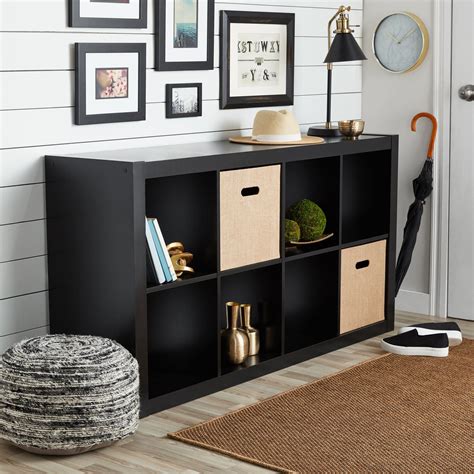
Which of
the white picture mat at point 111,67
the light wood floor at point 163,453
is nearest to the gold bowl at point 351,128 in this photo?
the white picture mat at point 111,67

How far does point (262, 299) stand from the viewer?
13.0ft

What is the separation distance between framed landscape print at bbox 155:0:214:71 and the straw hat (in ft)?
1.07

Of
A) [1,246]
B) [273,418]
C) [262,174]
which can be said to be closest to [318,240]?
[262,174]

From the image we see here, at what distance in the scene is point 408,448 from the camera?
9.58 ft

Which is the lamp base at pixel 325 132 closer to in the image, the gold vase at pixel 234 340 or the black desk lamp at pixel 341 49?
the black desk lamp at pixel 341 49

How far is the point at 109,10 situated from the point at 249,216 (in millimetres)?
899

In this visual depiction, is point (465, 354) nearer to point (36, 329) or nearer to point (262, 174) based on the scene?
point (262, 174)

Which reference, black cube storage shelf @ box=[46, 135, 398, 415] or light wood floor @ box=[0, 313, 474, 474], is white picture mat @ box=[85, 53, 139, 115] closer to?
black cube storage shelf @ box=[46, 135, 398, 415]

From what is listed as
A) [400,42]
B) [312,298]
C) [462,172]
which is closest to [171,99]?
[312,298]

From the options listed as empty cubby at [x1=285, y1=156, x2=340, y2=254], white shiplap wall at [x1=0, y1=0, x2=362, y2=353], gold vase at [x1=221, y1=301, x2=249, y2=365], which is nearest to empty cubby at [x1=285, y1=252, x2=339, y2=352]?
empty cubby at [x1=285, y1=156, x2=340, y2=254]

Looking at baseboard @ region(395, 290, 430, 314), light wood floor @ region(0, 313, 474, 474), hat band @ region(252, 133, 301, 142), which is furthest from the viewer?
baseboard @ region(395, 290, 430, 314)

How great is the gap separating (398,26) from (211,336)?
6.32ft

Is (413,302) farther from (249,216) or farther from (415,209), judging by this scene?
(249,216)

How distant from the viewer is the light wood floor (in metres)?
2.78
